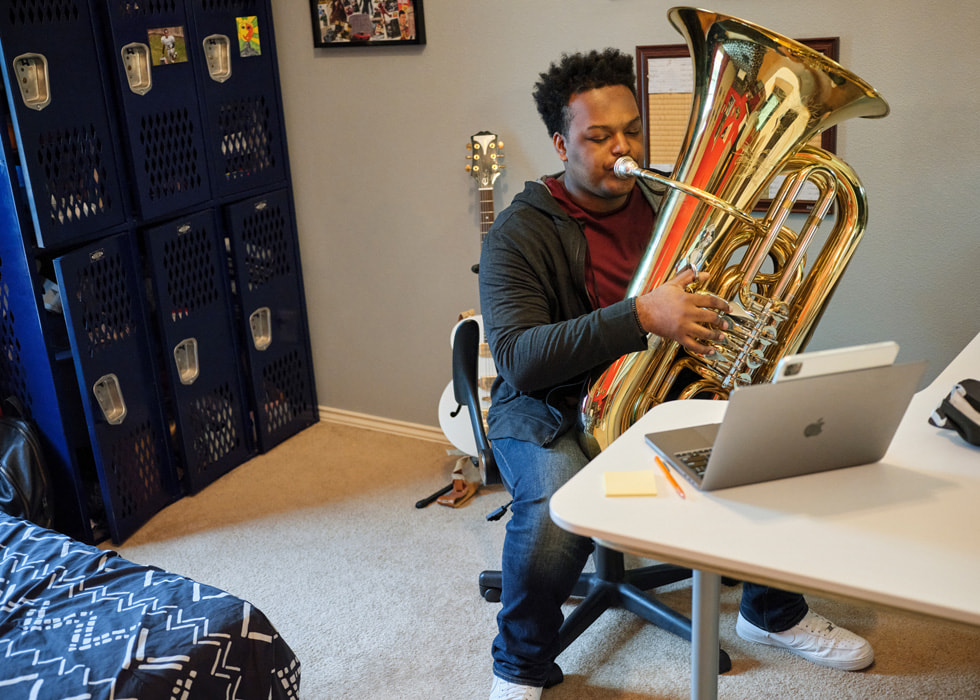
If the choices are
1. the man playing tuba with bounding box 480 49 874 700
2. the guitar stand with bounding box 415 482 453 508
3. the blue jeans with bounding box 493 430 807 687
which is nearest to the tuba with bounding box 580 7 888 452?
the man playing tuba with bounding box 480 49 874 700

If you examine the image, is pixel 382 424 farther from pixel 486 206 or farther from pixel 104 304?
pixel 104 304

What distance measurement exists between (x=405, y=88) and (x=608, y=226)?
102cm

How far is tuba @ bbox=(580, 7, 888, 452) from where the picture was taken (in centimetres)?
144

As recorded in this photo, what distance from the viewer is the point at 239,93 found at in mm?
2623

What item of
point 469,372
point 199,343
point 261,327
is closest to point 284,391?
point 261,327

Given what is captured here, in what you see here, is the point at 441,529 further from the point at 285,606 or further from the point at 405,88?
the point at 405,88

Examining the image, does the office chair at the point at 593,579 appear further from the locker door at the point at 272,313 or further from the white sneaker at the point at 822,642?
the locker door at the point at 272,313

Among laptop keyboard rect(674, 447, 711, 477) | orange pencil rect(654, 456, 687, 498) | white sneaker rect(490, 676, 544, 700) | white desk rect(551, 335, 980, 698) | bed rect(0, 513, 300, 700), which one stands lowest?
white sneaker rect(490, 676, 544, 700)

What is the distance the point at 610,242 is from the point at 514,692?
85cm

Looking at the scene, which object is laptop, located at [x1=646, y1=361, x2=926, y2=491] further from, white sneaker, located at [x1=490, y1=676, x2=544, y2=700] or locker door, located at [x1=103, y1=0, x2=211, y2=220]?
locker door, located at [x1=103, y1=0, x2=211, y2=220]

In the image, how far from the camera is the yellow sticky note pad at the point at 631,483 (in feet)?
3.84

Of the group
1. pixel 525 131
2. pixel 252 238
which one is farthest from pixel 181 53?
pixel 525 131

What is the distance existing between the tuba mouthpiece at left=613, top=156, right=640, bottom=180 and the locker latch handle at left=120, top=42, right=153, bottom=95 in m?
1.30

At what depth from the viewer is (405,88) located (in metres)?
2.59
